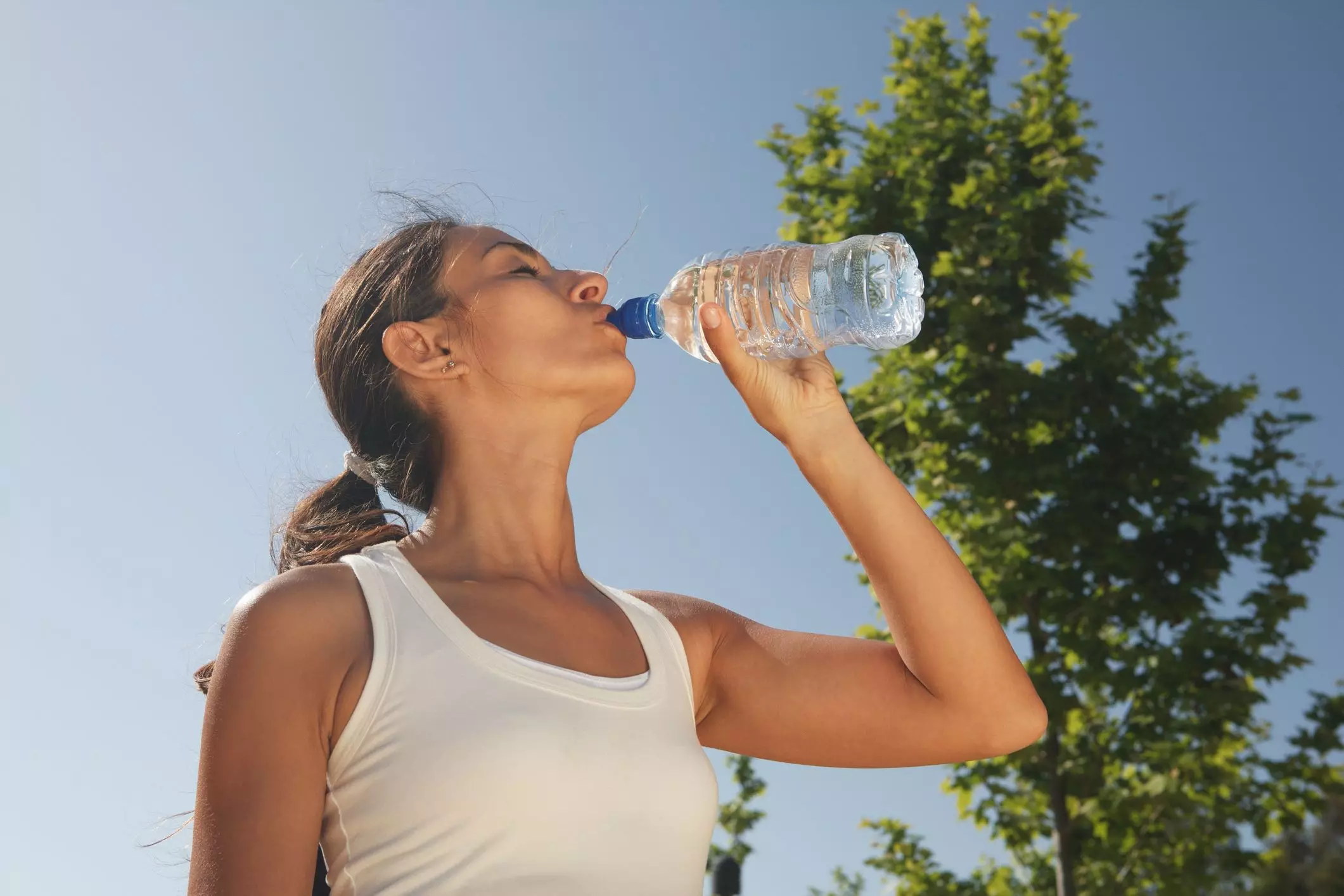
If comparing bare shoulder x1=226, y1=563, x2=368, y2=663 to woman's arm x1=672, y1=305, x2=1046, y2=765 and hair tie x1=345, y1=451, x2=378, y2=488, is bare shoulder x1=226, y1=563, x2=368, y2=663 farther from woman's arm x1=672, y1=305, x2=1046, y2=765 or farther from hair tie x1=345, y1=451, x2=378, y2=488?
woman's arm x1=672, y1=305, x2=1046, y2=765

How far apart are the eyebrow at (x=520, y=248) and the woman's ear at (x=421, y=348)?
20 centimetres

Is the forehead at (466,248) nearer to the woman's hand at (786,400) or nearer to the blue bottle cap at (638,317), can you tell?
the blue bottle cap at (638,317)

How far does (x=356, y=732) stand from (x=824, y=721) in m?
0.94

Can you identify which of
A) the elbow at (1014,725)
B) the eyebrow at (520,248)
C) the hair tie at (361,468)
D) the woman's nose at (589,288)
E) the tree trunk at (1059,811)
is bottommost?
the elbow at (1014,725)

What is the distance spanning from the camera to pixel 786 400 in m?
2.26

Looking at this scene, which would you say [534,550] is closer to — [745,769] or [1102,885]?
[1102,885]

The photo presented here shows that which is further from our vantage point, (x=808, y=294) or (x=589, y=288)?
(x=808, y=294)

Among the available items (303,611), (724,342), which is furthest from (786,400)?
(303,611)

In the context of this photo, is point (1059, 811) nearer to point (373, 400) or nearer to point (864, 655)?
point (864, 655)

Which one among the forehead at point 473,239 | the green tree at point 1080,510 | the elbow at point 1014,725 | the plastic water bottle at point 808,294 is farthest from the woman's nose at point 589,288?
the green tree at point 1080,510

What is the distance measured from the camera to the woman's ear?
226 cm

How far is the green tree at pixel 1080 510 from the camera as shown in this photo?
7.80 meters

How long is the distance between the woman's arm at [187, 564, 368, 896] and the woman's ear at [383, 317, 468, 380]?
630 millimetres

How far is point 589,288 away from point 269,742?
1067 millimetres
